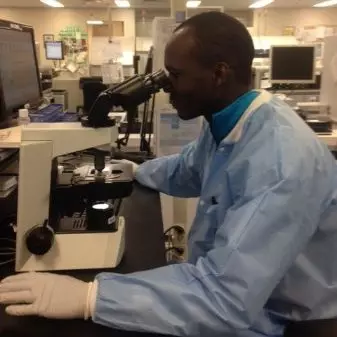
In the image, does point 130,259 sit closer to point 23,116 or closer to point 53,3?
point 23,116

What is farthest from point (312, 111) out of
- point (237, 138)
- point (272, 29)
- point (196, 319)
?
point (272, 29)

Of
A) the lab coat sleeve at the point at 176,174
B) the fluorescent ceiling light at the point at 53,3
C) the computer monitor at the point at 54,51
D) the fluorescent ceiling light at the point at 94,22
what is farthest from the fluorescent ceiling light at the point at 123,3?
the lab coat sleeve at the point at 176,174

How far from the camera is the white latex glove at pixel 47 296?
31.9 inches

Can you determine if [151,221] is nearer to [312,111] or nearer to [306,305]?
[306,305]

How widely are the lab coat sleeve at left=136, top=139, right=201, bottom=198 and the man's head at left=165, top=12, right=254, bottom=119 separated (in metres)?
0.43

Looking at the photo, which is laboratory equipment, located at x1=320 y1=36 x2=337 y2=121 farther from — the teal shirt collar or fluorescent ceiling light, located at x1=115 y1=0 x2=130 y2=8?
fluorescent ceiling light, located at x1=115 y1=0 x2=130 y2=8

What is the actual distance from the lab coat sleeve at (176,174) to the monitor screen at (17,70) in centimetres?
54

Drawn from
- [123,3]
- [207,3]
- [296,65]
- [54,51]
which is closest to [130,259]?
[296,65]

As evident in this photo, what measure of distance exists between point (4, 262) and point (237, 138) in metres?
0.62

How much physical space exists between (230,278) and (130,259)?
0.39 m

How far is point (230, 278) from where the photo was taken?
77 cm

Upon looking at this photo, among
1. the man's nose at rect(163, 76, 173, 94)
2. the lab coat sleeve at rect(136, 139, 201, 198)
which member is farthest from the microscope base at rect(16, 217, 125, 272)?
the lab coat sleeve at rect(136, 139, 201, 198)

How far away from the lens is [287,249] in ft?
2.62

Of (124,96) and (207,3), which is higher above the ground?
(207,3)
